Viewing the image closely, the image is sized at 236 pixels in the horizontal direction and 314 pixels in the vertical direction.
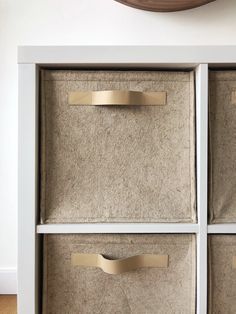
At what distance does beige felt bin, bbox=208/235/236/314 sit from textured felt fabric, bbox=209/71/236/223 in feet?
0.17

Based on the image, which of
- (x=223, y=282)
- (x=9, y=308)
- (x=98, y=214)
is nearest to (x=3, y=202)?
(x=9, y=308)

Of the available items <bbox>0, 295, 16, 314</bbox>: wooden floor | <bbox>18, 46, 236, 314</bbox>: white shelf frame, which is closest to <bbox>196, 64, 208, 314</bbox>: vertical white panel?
<bbox>18, 46, 236, 314</bbox>: white shelf frame

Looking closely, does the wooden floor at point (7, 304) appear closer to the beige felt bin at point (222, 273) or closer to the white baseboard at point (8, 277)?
the white baseboard at point (8, 277)

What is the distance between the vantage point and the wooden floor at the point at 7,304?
1108 millimetres

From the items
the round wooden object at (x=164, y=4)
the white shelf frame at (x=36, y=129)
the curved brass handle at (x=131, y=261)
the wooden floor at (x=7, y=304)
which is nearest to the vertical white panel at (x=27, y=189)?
the white shelf frame at (x=36, y=129)

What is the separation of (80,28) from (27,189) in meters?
0.64

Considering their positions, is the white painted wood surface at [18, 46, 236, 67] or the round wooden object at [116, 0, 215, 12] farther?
the round wooden object at [116, 0, 215, 12]

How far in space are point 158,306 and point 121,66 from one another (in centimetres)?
58

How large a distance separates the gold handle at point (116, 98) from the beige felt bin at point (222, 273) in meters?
0.35

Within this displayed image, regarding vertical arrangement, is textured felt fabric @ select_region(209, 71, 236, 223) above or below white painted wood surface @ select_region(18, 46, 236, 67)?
below

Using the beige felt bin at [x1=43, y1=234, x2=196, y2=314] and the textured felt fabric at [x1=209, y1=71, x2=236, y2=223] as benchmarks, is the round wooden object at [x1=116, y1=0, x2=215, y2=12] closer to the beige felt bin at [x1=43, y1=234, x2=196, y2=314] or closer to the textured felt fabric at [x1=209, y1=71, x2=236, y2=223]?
the textured felt fabric at [x1=209, y1=71, x2=236, y2=223]

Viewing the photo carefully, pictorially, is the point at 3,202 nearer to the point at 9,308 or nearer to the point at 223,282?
the point at 9,308

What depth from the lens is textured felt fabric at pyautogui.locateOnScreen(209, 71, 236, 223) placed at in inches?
32.2

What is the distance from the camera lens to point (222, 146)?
0.82m
